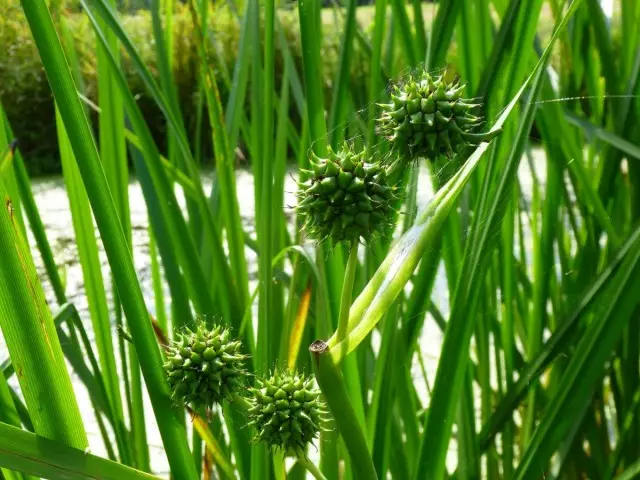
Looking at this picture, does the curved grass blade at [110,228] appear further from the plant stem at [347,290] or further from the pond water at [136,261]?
the pond water at [136,261]

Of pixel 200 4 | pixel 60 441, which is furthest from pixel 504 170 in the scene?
pixel 200 4

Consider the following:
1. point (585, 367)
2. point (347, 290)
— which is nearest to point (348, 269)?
point (347, 290)

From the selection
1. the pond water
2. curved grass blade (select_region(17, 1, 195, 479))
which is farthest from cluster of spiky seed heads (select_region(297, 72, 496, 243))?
the pond water

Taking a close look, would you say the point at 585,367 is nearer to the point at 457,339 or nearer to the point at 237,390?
the point at 457,339

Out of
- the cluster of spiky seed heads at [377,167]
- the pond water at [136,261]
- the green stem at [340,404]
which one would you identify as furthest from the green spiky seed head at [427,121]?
the pond water at [136,261]

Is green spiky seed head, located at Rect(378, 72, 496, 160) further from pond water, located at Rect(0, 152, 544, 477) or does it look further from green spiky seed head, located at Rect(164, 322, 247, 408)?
pond water, located at Rect(0, 152, 544, 477)

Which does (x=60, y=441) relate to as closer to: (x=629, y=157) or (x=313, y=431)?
(x=313, y=431)
